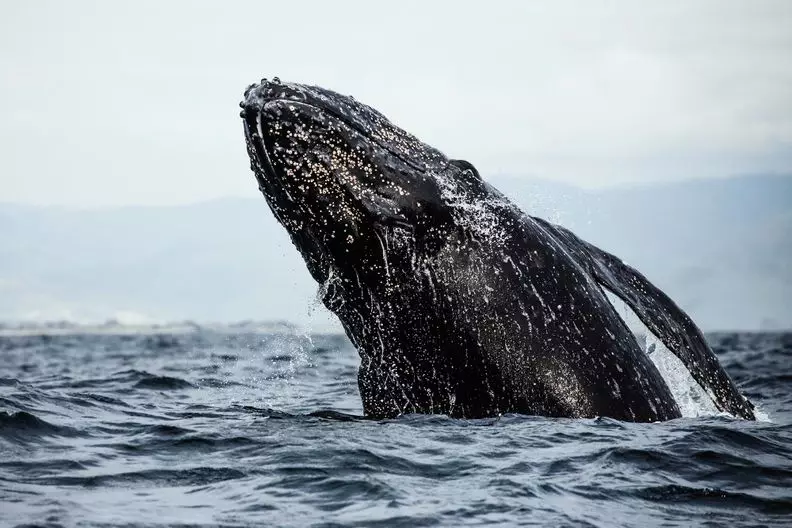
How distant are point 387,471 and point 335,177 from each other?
249cm

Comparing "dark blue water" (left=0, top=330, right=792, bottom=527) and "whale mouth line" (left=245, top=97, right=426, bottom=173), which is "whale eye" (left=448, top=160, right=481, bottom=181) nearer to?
"whale mouth line" (left=245, top=97, right=426, bottom=173)

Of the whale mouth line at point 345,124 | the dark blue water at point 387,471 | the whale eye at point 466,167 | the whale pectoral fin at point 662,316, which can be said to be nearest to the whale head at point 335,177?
the whale mouth line at point 345,124

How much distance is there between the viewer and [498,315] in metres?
9.45

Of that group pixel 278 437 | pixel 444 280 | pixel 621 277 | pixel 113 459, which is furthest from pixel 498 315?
pixel 113 459

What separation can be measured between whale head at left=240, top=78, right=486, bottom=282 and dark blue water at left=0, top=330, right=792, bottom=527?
1695 mm

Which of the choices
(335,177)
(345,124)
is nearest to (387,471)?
(335,177)

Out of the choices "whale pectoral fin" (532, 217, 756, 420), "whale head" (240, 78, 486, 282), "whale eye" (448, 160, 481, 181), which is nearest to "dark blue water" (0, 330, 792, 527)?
"whale pectoral fin" (532, 217, 756, 420)

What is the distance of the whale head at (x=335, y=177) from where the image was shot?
9.08 meters

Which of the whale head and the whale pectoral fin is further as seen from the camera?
the whale pectoral fin

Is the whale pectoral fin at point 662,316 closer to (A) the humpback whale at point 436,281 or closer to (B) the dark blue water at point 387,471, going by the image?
(A) the humpback whale at point 436,281

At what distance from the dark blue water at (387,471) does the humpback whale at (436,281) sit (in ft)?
1.02

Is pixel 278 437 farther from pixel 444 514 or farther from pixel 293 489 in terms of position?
pixel 444 514

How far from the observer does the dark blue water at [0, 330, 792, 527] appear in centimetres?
725

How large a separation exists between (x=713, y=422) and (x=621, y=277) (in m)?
1.55
